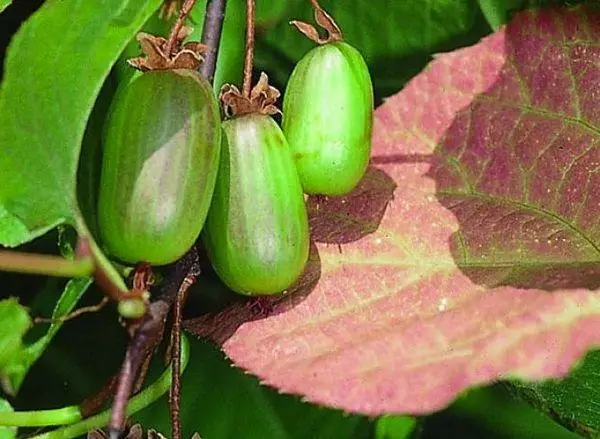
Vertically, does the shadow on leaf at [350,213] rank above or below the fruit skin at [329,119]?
below

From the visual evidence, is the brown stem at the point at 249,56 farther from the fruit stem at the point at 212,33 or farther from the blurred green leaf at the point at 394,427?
the blurred green leaf at the point at 394,427

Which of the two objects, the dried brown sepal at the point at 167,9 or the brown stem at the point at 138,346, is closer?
the brown stem at the point at 138,346

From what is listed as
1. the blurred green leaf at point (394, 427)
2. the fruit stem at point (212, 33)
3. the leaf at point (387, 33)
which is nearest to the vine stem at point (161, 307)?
the fruit stem at point (212, 33)

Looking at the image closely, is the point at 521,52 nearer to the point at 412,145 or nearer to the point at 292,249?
the point at 412,145

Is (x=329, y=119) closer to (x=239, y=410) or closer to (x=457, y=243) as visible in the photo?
(x=457, y=243)

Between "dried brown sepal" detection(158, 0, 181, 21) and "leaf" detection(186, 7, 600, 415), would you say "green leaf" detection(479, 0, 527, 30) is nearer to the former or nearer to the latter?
"leaf" detection(186, 7, 600, 415)

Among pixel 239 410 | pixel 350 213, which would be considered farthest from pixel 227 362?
pixel 350 213
